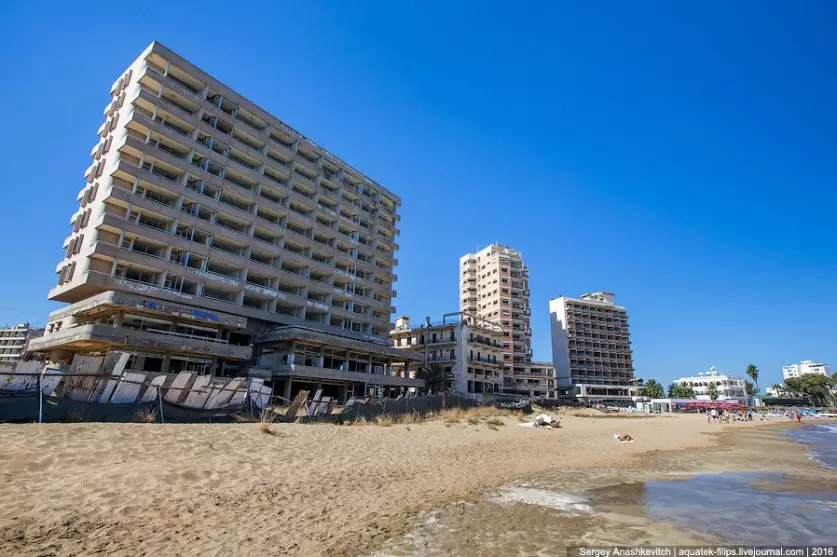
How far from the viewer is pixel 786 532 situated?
8156mm

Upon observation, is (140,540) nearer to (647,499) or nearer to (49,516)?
(49,516)

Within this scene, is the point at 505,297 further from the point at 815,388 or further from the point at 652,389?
the point at 815,388

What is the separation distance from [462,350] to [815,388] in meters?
130

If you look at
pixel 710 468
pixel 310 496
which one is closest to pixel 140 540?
pixel 310 496

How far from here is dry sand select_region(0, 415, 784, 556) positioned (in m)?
6.63

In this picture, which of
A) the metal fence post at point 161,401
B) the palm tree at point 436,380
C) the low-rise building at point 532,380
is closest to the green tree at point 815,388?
the low-rise building at point 532,380

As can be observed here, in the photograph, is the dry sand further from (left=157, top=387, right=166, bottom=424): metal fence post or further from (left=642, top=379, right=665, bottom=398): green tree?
(left=642, top=379, right=665, bottom=398): green tree

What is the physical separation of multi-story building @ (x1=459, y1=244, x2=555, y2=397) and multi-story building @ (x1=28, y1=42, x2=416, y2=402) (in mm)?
48482

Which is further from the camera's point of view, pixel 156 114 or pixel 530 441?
pixel 156 114

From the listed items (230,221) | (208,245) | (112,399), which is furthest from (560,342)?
(112,399)

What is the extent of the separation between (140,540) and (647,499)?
1132cm

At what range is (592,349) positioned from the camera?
11900 cm

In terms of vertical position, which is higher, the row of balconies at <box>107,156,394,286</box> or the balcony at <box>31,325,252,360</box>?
the row of balconies at <box>107,156,394,286</box>

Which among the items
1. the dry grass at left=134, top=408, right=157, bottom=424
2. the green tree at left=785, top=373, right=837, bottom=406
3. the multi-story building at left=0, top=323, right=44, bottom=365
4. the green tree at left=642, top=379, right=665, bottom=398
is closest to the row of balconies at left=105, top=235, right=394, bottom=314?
the dry grass at left=134, top=408, right=157, bottom=424
